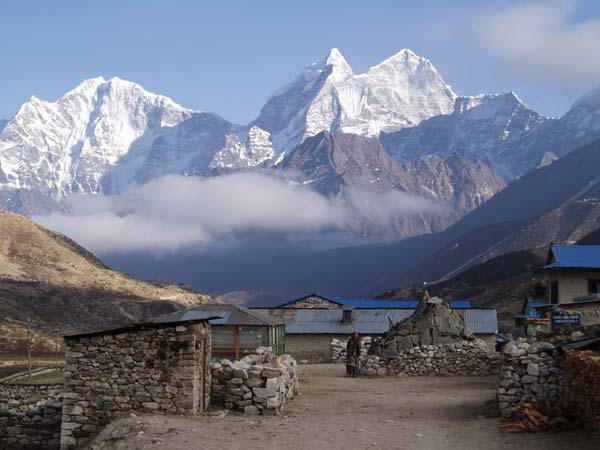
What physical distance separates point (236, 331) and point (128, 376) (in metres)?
17.3

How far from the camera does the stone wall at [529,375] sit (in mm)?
19531

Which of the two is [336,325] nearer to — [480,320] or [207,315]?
[480,320]

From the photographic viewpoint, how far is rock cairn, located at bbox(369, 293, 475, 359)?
3850 cm

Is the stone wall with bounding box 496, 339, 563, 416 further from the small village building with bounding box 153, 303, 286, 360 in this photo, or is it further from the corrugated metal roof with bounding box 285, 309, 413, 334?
the corrugated metal roof with bounding box 285, 309, 413, 334

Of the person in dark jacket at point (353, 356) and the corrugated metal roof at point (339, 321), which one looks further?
the corrugated metal roof at point (339, 321)

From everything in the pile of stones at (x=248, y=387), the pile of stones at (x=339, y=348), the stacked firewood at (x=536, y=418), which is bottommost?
the stacked firewood at (x=536, y=418)

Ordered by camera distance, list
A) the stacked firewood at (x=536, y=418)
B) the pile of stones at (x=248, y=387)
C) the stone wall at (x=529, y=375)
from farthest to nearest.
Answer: the pile of stones at (x=248, y=387) < the stone wall at (x=529, y=375) < the stacked firewood at (x=536, y=418)

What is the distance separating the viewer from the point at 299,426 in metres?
19.6

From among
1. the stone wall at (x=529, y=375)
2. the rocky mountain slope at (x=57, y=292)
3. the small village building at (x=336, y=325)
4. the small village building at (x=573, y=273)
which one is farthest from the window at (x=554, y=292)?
the rocky mountain slope at (x=57, y=292)

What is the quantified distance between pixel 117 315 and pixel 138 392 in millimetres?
108376

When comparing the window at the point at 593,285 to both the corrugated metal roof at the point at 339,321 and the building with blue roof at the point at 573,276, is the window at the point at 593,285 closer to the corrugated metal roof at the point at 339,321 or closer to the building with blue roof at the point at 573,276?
the building with blue roof at the point at 573,276

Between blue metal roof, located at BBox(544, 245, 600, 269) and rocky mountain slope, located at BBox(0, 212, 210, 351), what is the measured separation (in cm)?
5373

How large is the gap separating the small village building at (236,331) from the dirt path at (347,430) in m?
12.1

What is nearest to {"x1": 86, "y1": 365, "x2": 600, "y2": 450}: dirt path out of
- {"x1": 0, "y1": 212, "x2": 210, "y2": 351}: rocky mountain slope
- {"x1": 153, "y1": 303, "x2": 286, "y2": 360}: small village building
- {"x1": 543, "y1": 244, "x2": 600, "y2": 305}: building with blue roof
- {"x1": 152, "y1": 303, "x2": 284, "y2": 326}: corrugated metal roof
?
{"x1": 153, "y1": 303, "x2": 286, "y2": 360}: small village building
